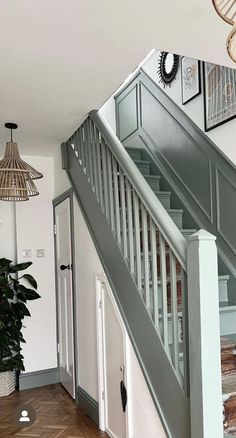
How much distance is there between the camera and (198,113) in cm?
288

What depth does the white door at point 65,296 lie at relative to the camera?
3477mm

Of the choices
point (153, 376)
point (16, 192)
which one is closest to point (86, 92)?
point (16, 192)

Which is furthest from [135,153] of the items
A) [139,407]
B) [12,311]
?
[139,407]

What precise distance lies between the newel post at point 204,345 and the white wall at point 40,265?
2.61m

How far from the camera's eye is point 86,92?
8.05ft

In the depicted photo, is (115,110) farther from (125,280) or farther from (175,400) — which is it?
(175,400)

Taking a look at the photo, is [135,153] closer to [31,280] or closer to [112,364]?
[31,280]

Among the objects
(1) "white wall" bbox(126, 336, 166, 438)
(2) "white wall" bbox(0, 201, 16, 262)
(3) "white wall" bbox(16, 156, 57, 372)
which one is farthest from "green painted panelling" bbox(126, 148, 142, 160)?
(1) "white wall" bbox(126, 336, 166, 438)

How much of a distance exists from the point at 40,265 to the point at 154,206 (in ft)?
7.77

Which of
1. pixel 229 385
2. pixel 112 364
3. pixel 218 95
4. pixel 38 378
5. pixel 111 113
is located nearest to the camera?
pixel 229 385

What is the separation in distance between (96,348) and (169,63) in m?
2.71

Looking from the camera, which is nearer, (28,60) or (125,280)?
(28,60)

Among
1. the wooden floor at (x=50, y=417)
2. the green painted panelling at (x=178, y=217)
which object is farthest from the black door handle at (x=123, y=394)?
the green painted panelling at (x=178, y=217)

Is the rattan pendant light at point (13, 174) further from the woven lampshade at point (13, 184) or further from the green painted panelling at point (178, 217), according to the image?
the green painted panelling at point (178, 217)
